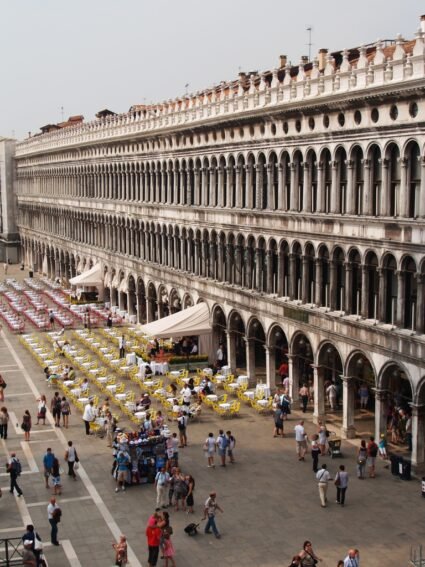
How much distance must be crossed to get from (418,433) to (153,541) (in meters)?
11.1

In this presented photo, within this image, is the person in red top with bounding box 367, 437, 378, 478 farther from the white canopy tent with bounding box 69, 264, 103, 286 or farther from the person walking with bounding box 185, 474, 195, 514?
the white canopy tent with bounding box 69, 264, 103, 286

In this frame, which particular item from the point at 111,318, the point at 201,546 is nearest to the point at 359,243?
the point at 201,546

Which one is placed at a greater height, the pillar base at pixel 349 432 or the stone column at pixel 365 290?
the stone column at pixel 365 290

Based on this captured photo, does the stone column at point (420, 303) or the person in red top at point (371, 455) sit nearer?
the stone column at point (420, 303)

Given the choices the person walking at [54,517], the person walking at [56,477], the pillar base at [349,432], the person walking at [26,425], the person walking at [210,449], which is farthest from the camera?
the pillar base at [349,432]

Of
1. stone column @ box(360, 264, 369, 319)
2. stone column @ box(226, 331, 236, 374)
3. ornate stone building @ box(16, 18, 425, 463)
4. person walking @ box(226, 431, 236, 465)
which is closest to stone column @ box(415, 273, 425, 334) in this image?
ornate stone building @ box(16, 18, 425, 463)

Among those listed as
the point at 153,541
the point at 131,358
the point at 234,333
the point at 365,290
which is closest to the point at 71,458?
the point at 153,541

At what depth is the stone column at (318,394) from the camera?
3525 cm

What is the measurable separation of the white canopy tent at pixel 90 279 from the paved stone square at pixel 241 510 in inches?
1416

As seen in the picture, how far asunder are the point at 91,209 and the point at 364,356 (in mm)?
46305

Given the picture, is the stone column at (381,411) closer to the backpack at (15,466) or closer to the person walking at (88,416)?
the person walking at (88,416)

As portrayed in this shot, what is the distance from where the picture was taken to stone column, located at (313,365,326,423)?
35.2 meters

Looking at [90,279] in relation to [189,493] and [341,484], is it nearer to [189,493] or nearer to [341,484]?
[189,493]

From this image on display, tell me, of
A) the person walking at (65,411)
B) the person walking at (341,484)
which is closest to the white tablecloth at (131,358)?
the person walking at (65,411)
